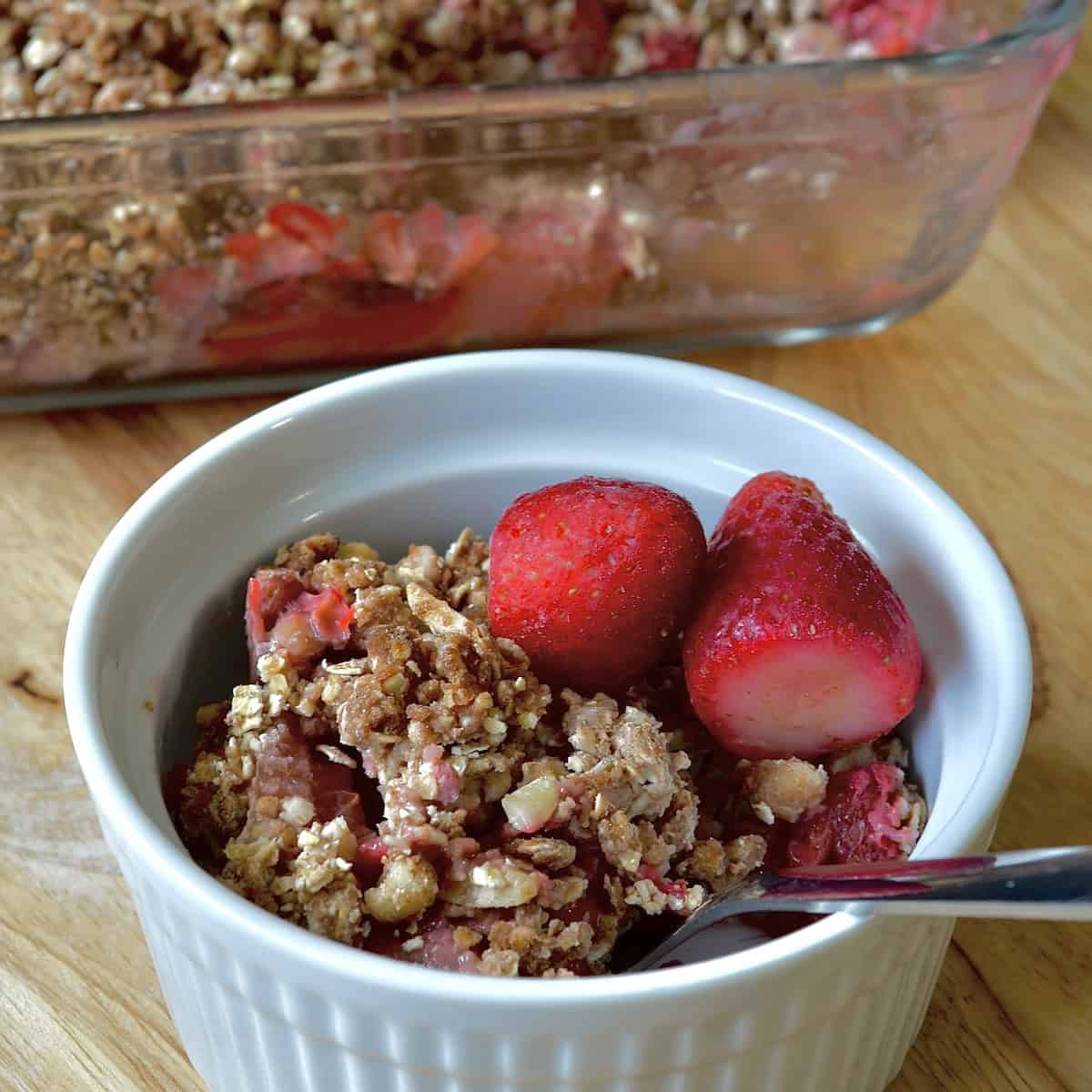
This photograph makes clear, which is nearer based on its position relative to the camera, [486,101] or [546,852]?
[546,852]

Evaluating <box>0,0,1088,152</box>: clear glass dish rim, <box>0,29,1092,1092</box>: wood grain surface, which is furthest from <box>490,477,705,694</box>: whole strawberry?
<box>0,0,1088,152</box>: clear glass dish rim

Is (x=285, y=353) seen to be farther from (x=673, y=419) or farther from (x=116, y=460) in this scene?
(x=673, y=419)

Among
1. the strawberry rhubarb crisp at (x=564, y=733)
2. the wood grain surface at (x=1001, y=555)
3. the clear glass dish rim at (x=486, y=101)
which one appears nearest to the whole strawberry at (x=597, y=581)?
the strawberry rhubarb crisp at (x=564, y=733)

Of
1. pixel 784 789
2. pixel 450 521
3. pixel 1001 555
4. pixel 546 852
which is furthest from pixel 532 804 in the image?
pixel 1001 555

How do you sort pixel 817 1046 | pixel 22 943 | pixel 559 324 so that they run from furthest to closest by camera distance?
pixel 559 324
pixel 22 943
pixel 817 1046

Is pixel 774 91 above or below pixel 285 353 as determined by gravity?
above

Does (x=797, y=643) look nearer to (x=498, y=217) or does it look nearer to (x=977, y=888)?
(x=977, y=888)

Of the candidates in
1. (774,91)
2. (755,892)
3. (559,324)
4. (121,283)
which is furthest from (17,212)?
(755,892)
